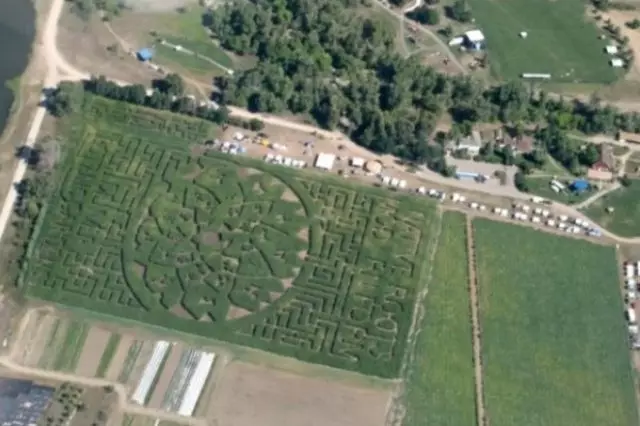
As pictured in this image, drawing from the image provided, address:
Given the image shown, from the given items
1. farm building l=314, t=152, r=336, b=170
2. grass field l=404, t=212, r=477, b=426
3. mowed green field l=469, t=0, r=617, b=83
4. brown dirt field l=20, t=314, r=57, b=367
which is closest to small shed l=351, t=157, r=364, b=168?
farm building l=314, t=152, r=336, b=170

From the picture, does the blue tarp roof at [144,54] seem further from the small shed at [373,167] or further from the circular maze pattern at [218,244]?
the small shed at [373,167]

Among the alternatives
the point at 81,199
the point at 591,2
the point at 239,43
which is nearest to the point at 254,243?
the point at 81,199

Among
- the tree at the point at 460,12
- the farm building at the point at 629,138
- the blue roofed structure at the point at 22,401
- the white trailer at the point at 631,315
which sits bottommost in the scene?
the blue roofed structure at the point at 22,401

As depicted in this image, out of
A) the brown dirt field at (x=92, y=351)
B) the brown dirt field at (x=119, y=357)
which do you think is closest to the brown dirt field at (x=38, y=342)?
the brown dirt field at (x=92, y=351)

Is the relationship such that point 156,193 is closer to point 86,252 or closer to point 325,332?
point 86,252

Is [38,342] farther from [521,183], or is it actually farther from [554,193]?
[554,193]
